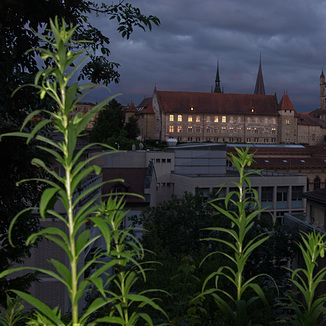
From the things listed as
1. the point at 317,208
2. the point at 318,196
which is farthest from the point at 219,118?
the point at 318,196

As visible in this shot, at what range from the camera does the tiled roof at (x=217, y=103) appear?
436 ft

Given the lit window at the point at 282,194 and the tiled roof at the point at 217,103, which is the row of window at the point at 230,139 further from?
the lit window at the point at 282,194

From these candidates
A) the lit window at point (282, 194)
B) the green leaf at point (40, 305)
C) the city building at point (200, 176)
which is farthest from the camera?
the lit window at point (282, 194)

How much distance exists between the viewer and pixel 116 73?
433 inches

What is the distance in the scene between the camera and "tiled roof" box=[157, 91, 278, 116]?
13300cm

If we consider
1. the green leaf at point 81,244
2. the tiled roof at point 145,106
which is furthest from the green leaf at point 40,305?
the tiled roof at point 145,106

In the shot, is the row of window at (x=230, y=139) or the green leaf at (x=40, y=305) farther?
the row of window at (x=230, y=139)

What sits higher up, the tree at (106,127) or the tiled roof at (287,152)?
the tree at (106,127)

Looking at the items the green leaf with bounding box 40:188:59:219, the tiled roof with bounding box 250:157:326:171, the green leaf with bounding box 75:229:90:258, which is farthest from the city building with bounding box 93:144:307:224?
the green leaf with bounding box 40:188:59:219

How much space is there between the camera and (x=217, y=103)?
137m

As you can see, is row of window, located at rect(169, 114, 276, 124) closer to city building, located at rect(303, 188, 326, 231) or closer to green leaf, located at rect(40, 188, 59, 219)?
city building, located at rect(303, 188, 326, 231)

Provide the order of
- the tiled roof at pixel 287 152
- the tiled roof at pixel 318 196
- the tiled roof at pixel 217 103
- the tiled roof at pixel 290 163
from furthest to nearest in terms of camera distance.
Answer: the tiled roof at pixel 217 103 → the tiled roof at pixel 287 152 → the tiled roof at pixel 290 163 → the tiled roof at pixel 318 196

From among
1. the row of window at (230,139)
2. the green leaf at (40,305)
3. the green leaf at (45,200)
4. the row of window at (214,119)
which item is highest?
the row of window at (214,119)

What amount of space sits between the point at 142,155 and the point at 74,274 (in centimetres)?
A: 5109
